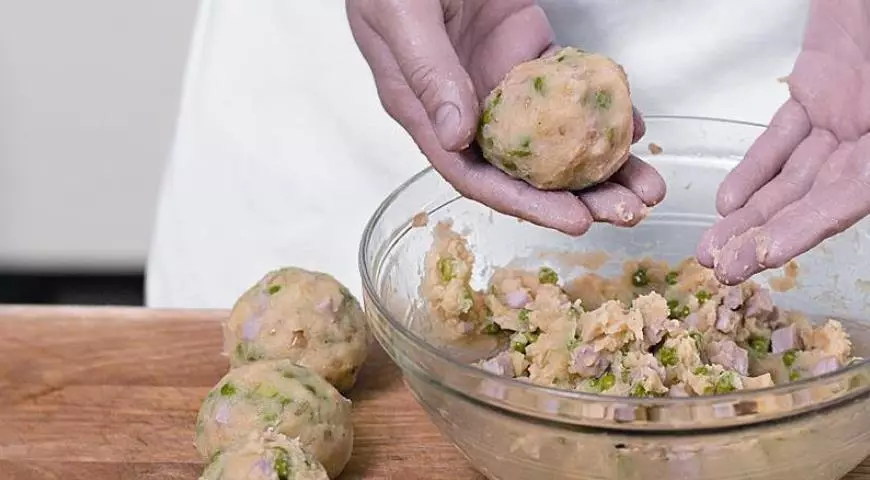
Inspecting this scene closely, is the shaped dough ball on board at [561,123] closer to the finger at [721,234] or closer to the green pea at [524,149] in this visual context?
the green pea at [524,149]

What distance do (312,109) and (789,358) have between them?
2.76ft

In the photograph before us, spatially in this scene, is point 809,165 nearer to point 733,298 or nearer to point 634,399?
point 733,298

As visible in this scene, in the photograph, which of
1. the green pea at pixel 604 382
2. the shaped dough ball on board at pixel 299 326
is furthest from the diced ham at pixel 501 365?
the shaped dough ball on board at pixel 299 326

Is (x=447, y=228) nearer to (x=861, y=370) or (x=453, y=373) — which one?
(x=453, y=373)

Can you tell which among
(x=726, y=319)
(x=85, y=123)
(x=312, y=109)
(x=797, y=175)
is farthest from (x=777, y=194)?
(x=85, y=123)

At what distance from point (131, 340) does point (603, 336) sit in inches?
26.8

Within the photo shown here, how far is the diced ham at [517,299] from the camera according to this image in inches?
55.4

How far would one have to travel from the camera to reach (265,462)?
1169 millimetres

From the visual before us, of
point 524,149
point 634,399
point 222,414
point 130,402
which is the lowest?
point 130,402

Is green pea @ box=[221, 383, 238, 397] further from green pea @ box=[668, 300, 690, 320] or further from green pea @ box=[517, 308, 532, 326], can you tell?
green pea @ box=[668, 300, 690, 320]

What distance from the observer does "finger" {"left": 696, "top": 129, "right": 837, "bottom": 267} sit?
128cm

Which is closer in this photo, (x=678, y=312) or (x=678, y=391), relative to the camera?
(x=678, y=391)

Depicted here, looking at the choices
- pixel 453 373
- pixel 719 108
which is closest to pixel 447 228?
pixel 453 373

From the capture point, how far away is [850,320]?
1.42 m
